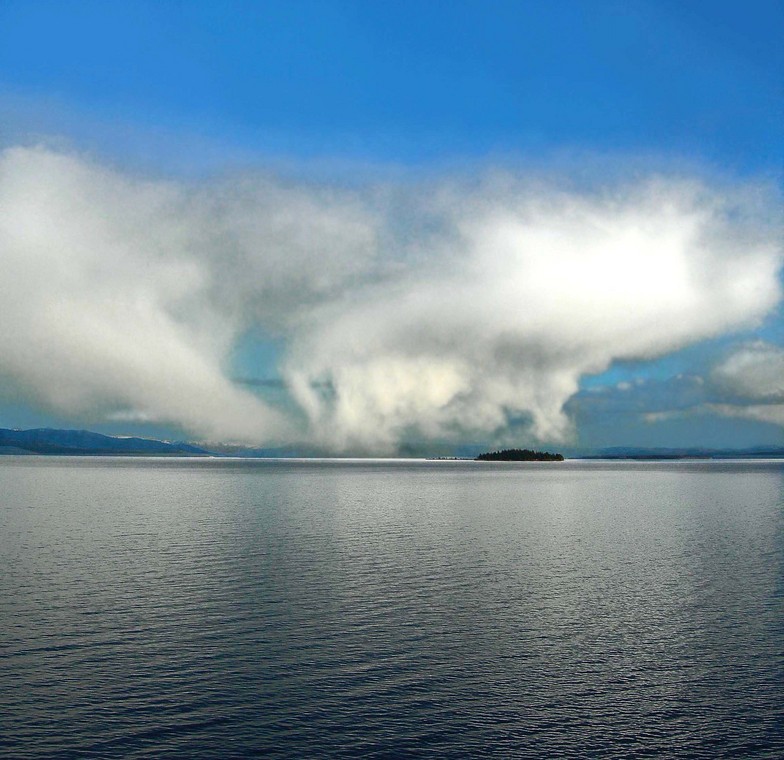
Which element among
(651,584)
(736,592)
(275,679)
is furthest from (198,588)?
(736,592)

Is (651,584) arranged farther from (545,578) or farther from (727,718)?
(727,718)

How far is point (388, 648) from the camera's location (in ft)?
123

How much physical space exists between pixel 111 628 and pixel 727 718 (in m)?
31.6

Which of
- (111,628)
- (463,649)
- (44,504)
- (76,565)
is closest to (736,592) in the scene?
(463,649)

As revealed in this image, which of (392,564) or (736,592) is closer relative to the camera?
(736,592)

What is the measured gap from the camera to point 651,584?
5625cm

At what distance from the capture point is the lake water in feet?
88.3

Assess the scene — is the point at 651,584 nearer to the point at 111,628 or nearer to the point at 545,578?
the point at 545,578

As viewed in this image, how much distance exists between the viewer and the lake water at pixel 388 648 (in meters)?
26.9

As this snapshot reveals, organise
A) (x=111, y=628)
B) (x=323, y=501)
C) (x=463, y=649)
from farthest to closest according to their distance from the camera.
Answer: (x=323, y=501) → (x=111, y=628) → (x=463, y=649)

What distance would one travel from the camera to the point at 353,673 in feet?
110

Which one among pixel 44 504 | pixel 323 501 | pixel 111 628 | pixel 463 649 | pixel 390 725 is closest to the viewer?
pixel 390 725

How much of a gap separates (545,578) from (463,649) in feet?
74.4

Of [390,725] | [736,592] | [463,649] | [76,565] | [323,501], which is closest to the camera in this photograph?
[390,725]
